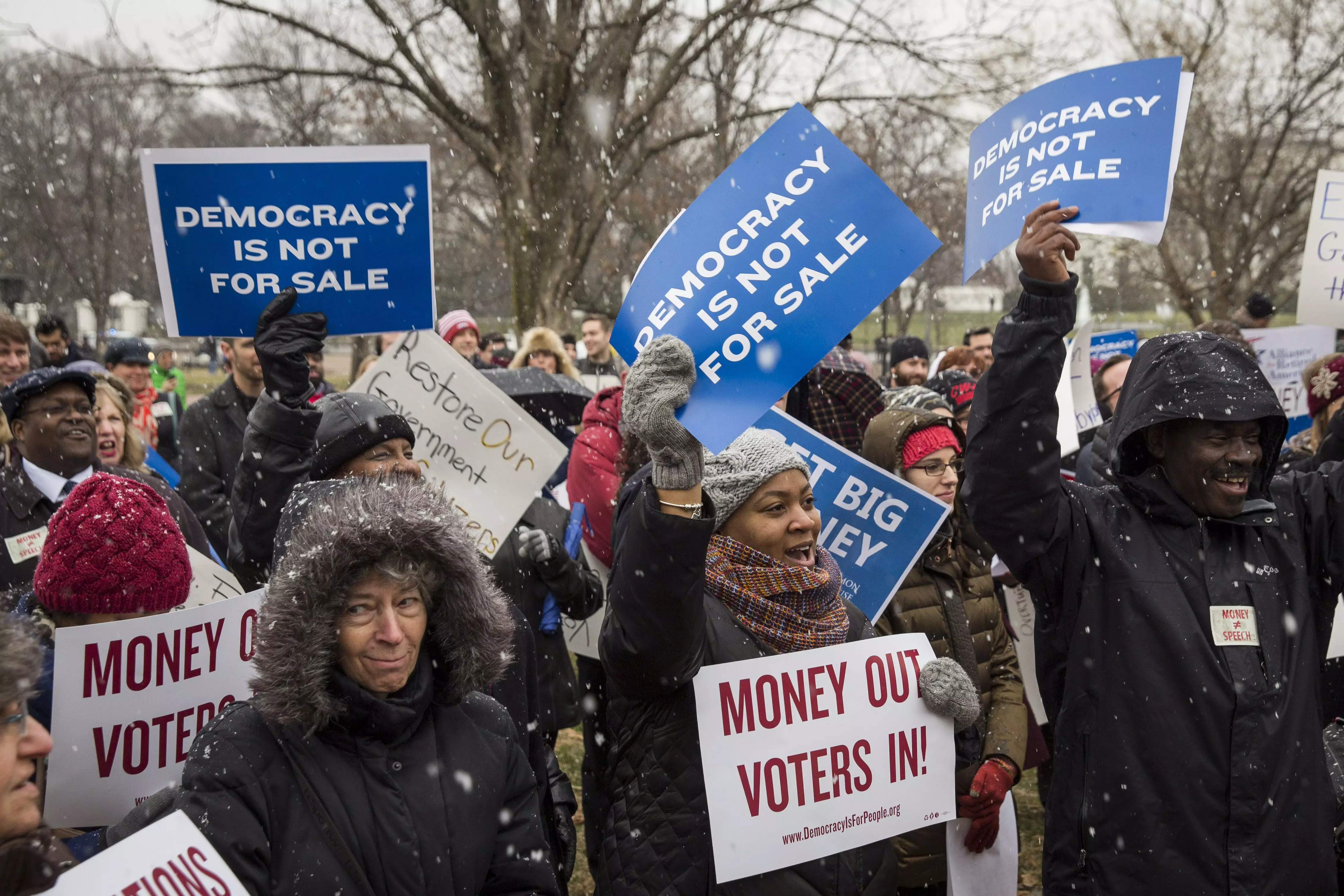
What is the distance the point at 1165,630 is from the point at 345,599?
6.43 feet

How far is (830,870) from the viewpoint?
2938 millimetres

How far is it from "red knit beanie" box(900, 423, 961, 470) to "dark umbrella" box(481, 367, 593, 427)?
5.58 feet

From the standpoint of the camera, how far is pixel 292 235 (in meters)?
3.67

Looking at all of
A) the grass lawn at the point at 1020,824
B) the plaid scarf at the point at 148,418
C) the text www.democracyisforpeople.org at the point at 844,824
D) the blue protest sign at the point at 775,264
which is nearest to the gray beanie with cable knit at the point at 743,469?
the blue protest sign at the point at 775,264

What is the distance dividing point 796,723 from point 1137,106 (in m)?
1.81

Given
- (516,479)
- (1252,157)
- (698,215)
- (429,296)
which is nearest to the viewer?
(698,215)

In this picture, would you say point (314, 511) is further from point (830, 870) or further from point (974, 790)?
point (974, 790)

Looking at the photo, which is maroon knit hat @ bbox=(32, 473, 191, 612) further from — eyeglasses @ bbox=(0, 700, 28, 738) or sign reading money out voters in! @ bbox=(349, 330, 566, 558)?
sign reading money out voters in! @ bbox=(349, 330, 566, 558)

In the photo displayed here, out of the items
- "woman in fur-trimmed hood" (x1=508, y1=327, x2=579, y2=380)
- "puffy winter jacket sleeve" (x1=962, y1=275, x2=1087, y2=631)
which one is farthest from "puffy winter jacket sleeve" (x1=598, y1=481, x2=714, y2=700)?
"woman in fur-trimmed hood" (x1=508, y1=327, x2=579, y2=380)

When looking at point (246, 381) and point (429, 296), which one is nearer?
point (429, 296)

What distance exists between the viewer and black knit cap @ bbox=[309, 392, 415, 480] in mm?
3297

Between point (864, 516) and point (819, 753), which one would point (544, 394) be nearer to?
point (864, 516)

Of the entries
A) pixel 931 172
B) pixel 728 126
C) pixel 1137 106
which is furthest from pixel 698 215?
pixel 931 172

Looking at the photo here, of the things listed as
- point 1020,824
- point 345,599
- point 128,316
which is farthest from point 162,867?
point 128,316
